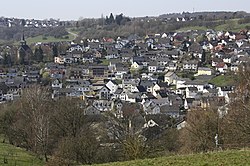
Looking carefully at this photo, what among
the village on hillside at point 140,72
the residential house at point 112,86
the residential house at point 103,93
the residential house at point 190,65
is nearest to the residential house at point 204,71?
the village on hillside at point 140,72

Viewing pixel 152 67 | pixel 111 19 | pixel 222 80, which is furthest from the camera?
pixel 111 19

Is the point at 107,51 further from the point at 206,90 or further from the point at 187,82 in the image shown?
the point at 206,90

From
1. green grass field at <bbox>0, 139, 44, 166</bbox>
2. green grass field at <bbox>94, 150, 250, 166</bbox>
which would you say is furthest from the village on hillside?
green grass field at <bbox>94, 150, 250, 166</bbox>

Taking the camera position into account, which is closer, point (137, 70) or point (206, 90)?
point (206, 90)

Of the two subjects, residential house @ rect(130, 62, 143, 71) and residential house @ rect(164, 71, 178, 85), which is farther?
residential house @ rect(130, 62, 143, 71)

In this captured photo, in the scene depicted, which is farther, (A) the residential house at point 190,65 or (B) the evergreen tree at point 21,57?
(B) the evergreen tree at point 21,57

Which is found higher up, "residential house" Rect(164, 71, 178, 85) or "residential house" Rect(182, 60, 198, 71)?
"residential house" Rect(182, 60, 198, 71)

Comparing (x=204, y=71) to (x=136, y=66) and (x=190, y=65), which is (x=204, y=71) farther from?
(x=136, y=66)

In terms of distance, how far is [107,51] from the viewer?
72.9 metres

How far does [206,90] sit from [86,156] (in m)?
30.6

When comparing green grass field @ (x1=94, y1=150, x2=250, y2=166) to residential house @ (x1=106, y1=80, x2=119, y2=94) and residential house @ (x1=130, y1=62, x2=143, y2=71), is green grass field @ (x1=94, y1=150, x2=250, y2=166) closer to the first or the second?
residential house @ (x1=106, y1=80, x2=119, y2=94)

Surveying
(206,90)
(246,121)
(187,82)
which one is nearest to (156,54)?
(187,82)

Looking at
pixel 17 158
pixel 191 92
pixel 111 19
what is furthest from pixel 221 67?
pixel 111 19

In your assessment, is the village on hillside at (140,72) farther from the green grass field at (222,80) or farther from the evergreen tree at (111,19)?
the evergreen tree at (111,19)
